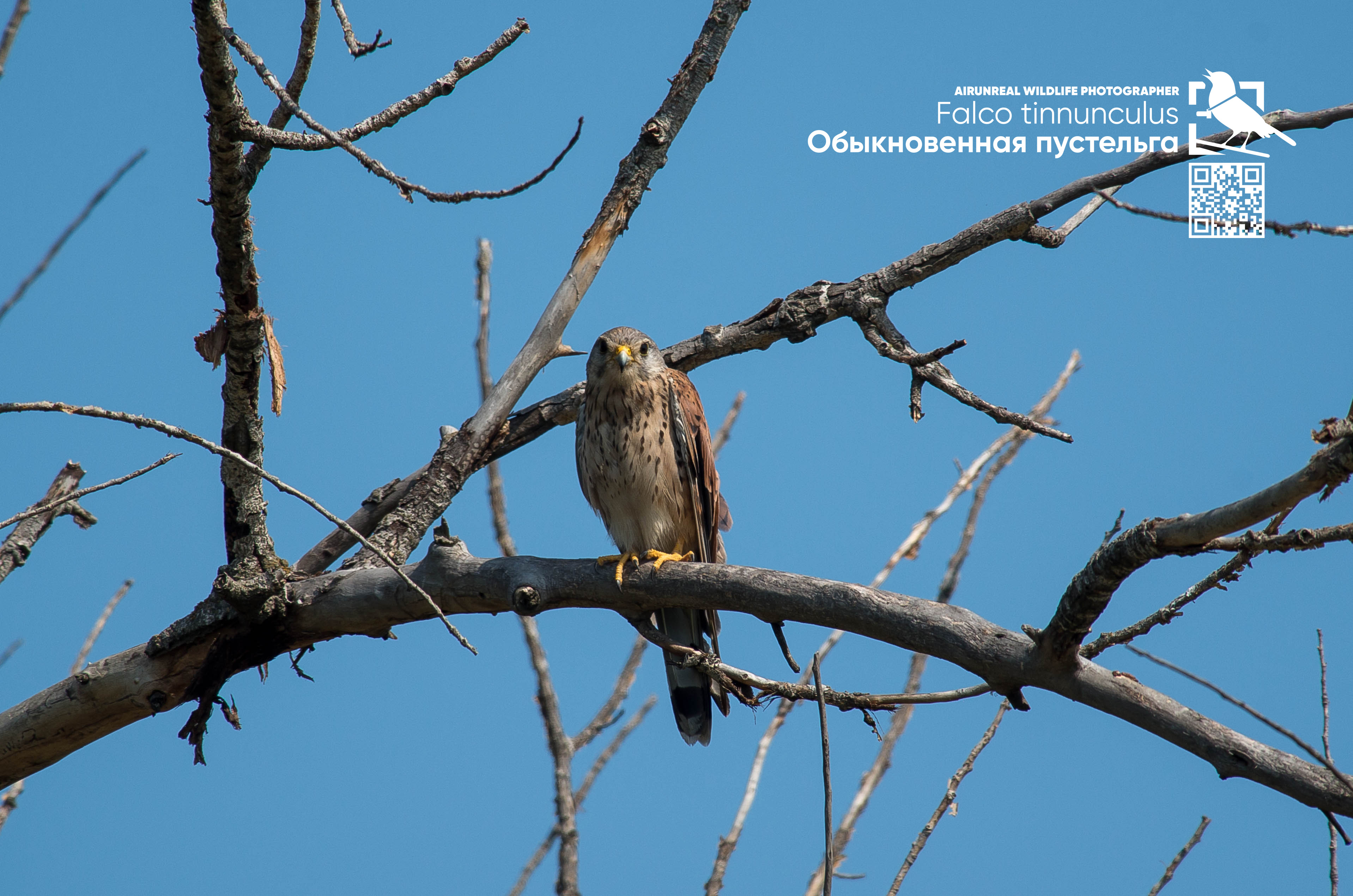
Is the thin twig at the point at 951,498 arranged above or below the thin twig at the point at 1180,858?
above

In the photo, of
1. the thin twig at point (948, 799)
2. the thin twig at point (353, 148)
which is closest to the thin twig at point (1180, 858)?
the thin twig at point (948, 799)

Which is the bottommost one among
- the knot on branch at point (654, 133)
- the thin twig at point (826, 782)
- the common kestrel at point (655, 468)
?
the thin twig at point (826, 782)

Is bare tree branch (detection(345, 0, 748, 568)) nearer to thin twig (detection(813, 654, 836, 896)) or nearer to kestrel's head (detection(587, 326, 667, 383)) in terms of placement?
kestrel's head (detection(587, 326, 667, 383))

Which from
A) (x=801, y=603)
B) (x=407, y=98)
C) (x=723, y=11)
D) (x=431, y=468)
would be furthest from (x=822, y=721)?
(x=723, y=11)

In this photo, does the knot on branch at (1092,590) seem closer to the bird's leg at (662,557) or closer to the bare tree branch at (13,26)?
the bird's leg at (662,557)

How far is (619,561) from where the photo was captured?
329cm

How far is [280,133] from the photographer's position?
2389mm

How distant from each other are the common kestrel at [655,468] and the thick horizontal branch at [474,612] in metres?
1.00

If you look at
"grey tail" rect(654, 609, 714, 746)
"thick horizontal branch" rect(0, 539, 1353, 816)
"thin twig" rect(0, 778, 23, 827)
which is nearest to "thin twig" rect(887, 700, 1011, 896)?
"thick horizontal branch" rect(0, 539, 1353, 816)

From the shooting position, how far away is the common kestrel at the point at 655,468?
4.04 m

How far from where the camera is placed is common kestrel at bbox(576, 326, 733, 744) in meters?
4.04

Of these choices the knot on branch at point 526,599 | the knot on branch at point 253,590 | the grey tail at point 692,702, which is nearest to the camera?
the knot on branch at point 526,599

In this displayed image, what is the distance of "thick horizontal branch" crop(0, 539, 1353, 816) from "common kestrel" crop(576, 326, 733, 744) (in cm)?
100

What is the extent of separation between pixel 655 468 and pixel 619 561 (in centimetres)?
85
